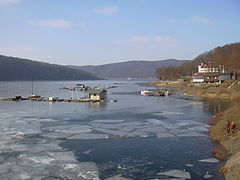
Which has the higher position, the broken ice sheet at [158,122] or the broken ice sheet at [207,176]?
the broken ice sheet at [158,122]

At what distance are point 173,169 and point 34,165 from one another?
20.4 feet

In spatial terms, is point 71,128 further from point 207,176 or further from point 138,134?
point 207,176

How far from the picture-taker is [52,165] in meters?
12.1

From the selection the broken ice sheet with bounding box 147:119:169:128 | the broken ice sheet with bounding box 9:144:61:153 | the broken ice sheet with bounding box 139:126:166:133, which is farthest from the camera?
the broken ice sheet with bounding box 147:119:169:128

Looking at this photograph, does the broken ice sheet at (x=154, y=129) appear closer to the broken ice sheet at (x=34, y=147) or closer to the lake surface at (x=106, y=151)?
the lake surface at (x=106, y=151)

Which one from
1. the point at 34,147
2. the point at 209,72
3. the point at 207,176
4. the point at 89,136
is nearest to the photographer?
the point at 207,176

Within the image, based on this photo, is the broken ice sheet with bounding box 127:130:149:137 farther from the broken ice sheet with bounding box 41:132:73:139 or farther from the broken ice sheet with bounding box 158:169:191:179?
the broken ice sheet with bounding box 158:169:191:179

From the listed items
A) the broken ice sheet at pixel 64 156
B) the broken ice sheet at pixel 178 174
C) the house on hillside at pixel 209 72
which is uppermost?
the house on hillside at pixel 209 72

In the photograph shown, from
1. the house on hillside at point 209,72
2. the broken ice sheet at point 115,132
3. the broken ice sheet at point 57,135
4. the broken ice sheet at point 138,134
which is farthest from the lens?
the house on hillside at point 209,72

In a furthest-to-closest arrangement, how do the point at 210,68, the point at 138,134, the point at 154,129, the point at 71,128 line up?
the point at 210,68, the point at 71,128, the point at 154,129, the point at 138,134

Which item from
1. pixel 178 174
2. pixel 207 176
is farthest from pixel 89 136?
pixel 207 176

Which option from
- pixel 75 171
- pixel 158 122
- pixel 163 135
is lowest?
pixel 75 171

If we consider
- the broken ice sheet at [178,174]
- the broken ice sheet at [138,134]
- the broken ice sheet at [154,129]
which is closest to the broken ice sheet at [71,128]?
the broken ice sheet at [138,134]

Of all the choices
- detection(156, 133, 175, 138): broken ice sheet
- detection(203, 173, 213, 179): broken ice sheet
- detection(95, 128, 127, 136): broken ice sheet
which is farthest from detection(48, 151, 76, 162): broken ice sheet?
detection(156, 133, 175, 138): broken ice sheet
